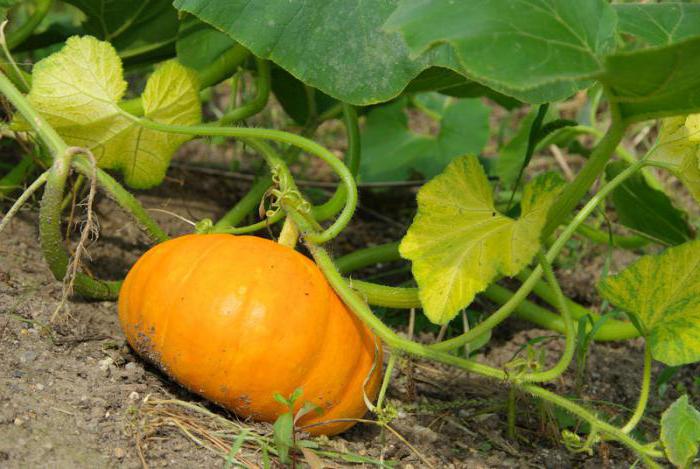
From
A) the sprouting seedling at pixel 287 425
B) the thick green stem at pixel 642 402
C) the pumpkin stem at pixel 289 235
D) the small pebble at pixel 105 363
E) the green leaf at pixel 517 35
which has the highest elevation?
the green leaf at pixel 517 35

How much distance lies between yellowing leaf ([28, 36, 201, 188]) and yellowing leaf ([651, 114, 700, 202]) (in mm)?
822

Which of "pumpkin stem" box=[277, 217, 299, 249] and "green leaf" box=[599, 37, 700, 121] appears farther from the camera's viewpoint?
"pumpkin stem" box=[277, 217, 299, 249]

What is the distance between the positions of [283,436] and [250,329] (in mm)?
184

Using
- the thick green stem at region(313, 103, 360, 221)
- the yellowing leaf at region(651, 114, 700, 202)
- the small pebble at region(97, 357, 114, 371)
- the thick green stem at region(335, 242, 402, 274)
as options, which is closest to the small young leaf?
the small pebble at region(97, 357, 114, 371)

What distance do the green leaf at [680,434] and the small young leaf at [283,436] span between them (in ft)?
1.74

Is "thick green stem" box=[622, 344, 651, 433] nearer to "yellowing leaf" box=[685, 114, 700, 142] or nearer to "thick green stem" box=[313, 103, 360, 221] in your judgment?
"yellowing leaf" box=[685, 114, 700, 142]

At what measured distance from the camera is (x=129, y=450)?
1.39 metres

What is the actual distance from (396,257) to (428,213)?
1.81 feet

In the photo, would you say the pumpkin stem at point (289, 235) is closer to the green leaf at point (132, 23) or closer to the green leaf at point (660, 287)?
the green leaf at point (660, 287)

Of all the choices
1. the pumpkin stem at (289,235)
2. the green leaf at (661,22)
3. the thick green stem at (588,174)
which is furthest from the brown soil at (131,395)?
the green leaf at (661,22)

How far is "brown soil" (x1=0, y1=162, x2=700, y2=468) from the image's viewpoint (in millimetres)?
1391

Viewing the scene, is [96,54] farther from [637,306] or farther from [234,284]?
[637,306]

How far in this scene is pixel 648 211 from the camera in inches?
82.4

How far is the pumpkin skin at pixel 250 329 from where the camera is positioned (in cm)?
148
